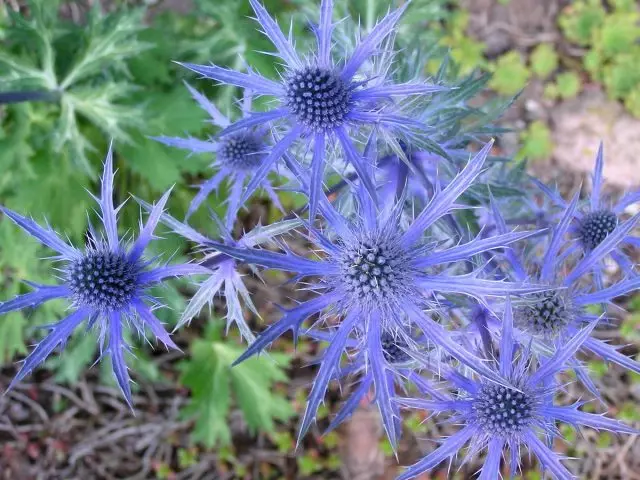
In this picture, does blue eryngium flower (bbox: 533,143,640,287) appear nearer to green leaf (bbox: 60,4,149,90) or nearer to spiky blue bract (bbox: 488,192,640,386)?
spiky blue bract (bbox: 488,192,640,386)

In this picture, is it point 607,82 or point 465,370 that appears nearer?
point 465,370

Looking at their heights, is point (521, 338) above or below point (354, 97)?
below

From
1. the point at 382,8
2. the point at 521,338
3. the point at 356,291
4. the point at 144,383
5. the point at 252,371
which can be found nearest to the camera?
the point at 356,291

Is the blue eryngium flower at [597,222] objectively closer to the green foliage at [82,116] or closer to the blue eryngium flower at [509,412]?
the blue eryngium flower at [509,412]

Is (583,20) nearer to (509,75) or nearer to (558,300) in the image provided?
(509,75)

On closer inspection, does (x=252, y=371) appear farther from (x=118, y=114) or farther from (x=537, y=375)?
(x=537, y=375)

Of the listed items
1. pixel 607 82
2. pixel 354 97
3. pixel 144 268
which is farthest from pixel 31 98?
pixel 607 82

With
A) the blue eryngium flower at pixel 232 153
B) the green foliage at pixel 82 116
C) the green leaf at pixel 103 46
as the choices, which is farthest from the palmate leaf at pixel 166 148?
the blue eryngium flower at pixel 232 153
